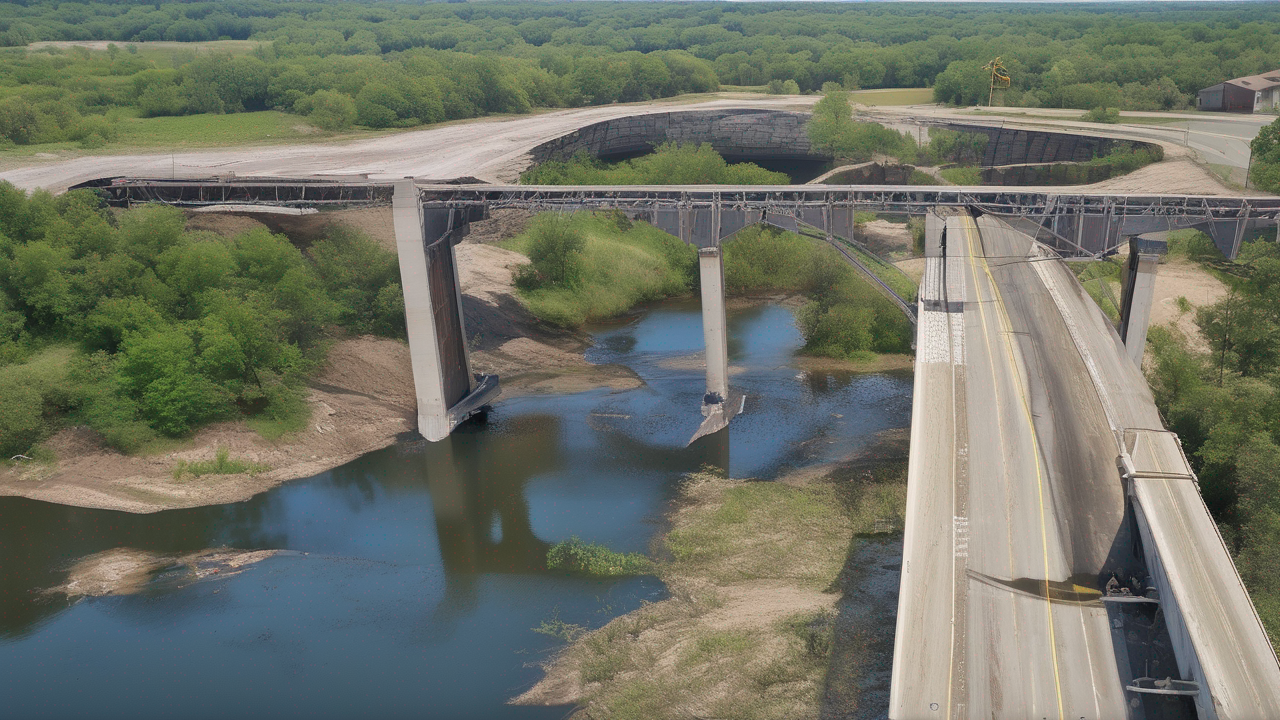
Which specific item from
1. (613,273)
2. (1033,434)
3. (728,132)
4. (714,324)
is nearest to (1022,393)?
(1033,434)

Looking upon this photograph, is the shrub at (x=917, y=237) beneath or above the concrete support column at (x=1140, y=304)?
beneath

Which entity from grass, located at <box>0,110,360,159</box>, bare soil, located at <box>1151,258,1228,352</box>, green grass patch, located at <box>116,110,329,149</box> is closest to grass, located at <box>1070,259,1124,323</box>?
bare soil, located at <box>1151,258,1228,352</box>

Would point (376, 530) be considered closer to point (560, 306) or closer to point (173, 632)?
point (173, 632)

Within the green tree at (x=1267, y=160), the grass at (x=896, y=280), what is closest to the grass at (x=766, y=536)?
the grass at (x=896, y=280)

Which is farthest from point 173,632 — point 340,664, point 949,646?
point 949,646

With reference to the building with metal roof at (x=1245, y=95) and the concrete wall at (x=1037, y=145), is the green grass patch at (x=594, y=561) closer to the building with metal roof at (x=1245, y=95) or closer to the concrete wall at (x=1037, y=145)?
the concrete wall at (x=1037, y=145)

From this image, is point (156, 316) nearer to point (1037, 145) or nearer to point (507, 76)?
point (507, 76)
